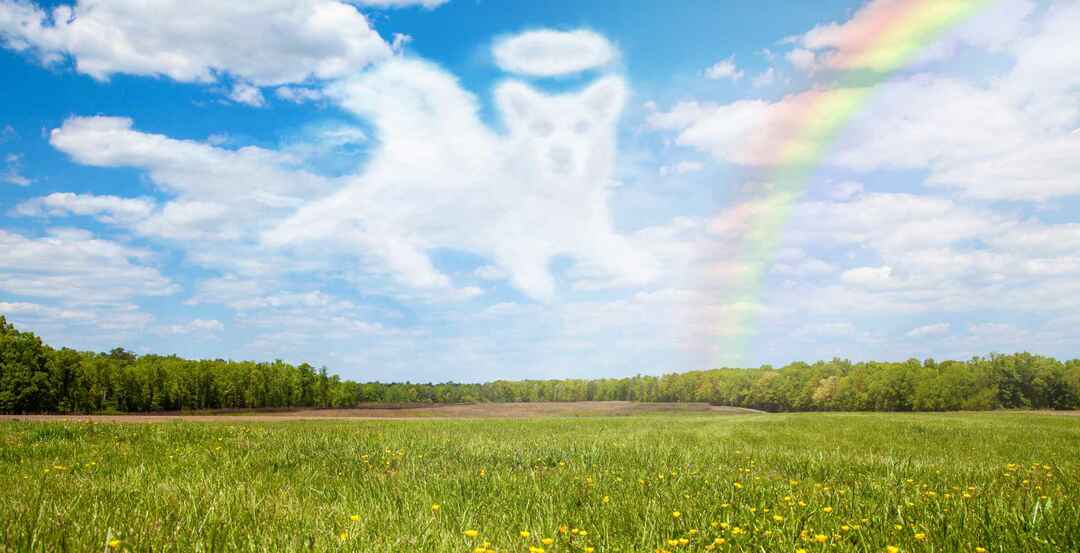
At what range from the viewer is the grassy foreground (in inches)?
184

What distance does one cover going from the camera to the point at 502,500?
6480 millimetres

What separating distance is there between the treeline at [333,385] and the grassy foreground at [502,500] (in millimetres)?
73510

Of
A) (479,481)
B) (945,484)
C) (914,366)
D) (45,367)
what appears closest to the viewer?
(479,481)

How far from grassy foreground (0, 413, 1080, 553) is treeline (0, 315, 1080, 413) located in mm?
73510

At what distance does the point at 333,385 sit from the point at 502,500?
355 ft

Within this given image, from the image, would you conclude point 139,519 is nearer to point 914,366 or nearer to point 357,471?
point 357,471

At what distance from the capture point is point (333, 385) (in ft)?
352

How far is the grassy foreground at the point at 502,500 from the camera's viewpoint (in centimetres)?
468

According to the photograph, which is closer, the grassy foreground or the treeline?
the grassy foreground

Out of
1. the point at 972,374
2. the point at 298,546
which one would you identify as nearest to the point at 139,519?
the point at 298,546

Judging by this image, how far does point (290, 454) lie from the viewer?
987 centimetres

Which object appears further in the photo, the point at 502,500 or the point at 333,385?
the point at 333,385

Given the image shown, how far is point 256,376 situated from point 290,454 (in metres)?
95.5

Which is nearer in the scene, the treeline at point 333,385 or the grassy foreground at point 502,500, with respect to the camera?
the grassy foreground at point 502,500
